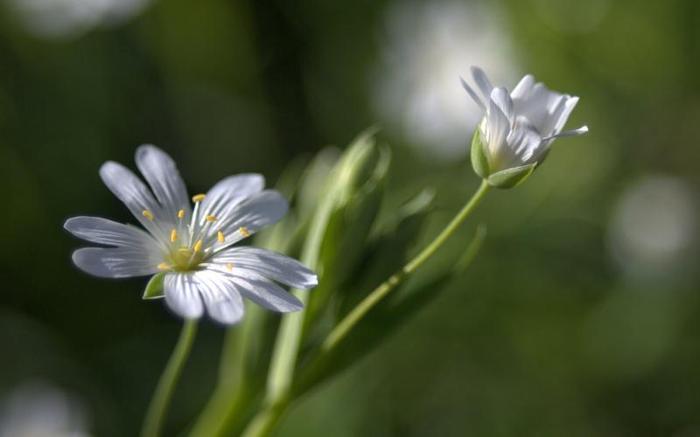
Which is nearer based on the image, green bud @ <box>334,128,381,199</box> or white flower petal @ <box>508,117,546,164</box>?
white flower petal @ <box>508,117,546,164</box>

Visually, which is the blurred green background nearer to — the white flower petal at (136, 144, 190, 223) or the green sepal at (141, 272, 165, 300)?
the white flower petal at (136, 144, 190, 223)

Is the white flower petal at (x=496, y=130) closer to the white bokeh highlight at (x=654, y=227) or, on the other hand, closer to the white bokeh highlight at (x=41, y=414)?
the white bokeh highlight at (x=41, y=414)

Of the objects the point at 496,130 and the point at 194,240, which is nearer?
the point at 496,130

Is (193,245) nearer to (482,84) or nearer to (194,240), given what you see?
(194,240)

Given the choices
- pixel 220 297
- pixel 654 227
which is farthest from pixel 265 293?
pixel 654 227

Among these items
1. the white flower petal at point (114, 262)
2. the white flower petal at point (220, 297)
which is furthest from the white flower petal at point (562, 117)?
the white flower petal at point (114, 262)

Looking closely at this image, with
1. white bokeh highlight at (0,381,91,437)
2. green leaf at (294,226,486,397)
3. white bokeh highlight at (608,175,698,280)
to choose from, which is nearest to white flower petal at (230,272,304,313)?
green leaf at (294,226,486,397)
